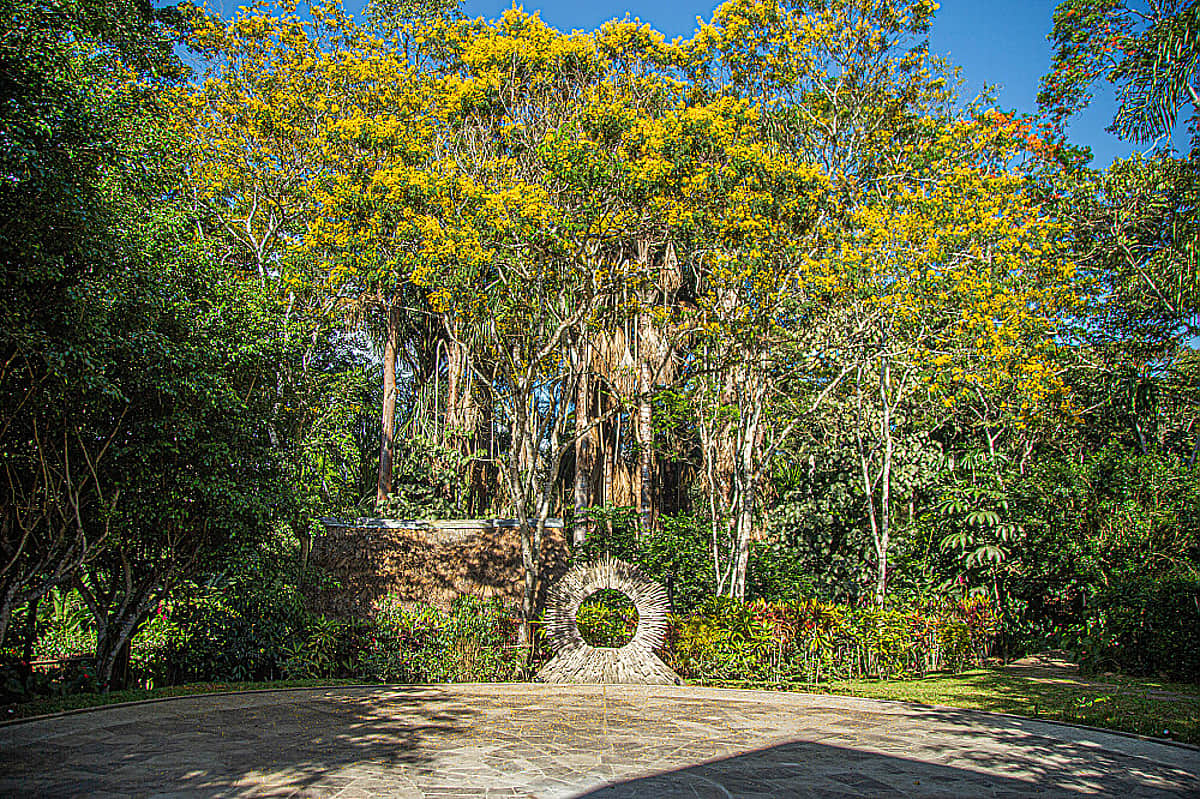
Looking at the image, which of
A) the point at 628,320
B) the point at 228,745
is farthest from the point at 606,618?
the point at 228,745

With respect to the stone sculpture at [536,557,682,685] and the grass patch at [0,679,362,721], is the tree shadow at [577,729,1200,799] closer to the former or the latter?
the stone sculpture at [536,557,682,685]

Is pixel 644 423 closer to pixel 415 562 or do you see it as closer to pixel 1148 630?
pixel 415 562

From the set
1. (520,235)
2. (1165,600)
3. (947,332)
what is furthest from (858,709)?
(520,235)

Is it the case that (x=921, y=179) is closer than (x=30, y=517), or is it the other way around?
(x=30, y=517)

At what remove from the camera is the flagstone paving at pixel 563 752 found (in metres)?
4.87

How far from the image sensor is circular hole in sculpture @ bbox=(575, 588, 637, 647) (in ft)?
36.3

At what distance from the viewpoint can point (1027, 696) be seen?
358 inches

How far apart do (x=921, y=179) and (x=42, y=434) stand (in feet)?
42.4

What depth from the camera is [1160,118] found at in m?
8.43

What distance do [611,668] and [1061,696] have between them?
17.9 ft

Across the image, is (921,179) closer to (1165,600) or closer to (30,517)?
(1165,600)

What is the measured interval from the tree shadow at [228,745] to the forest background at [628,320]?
2089 millimetres

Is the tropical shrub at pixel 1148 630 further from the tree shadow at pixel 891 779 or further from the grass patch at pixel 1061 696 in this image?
the tree shadow at pixel 891 779

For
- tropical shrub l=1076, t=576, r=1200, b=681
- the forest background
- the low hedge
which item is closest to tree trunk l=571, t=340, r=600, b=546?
the forest background
